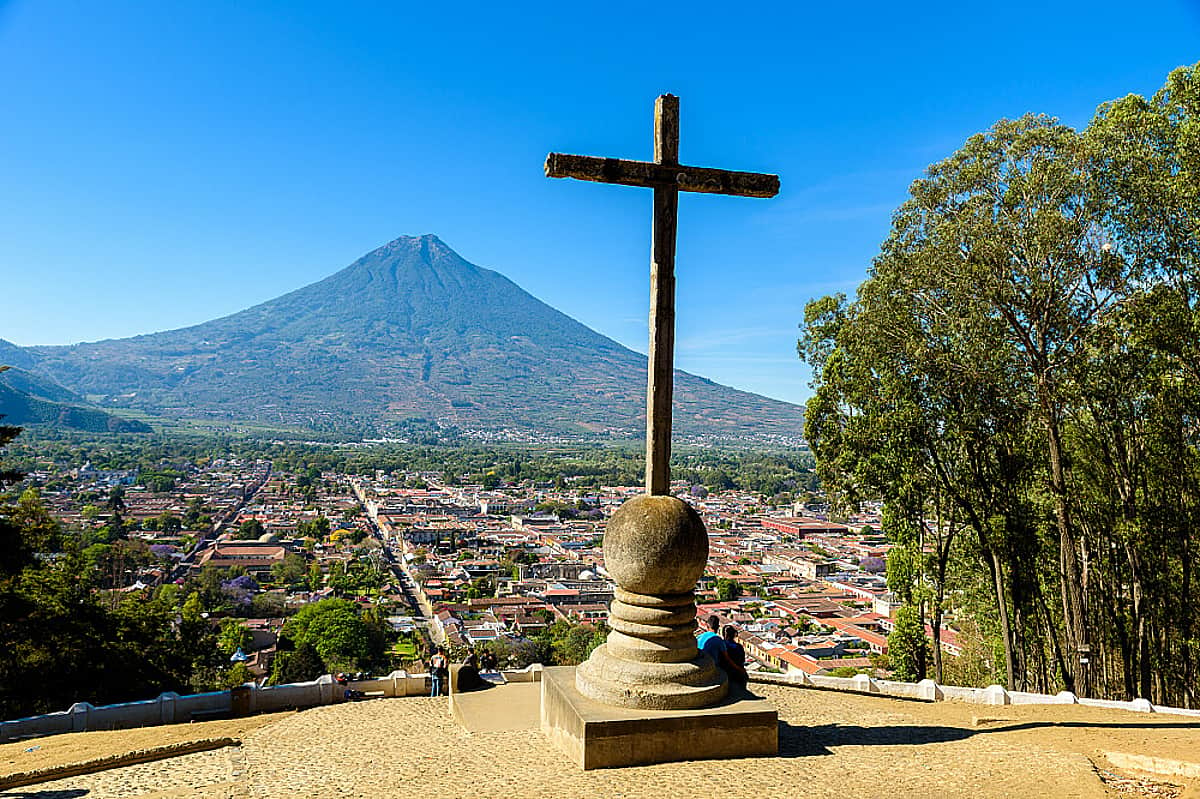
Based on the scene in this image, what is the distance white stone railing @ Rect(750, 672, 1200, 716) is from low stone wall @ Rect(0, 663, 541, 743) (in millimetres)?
3361

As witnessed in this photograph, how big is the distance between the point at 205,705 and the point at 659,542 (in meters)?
5.33

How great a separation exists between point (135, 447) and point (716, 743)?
159675 mm

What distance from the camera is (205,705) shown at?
857 centimetres

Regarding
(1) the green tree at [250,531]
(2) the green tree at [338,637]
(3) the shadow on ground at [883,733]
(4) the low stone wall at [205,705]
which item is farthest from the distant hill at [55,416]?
(3) the shadow on ground at [883,733]

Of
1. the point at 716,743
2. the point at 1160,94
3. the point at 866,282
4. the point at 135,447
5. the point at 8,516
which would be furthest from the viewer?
the point at 135,447

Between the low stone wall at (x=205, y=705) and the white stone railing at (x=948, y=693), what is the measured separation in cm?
336

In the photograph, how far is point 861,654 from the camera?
29.9m

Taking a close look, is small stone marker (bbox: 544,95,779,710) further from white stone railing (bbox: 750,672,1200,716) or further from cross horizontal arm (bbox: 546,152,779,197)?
white stone railing (bbox: 750,672,1200,716)

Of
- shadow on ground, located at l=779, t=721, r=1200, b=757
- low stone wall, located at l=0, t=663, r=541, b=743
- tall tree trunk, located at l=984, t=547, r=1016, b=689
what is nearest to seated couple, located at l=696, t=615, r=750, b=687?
shadow on ground, located at l=779, t=721, r=1200, b=757

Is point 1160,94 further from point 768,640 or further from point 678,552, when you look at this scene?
point 768,640

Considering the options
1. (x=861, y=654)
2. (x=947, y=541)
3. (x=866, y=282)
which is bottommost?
(x=861, y=654)

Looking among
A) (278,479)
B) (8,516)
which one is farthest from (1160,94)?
(278,479)

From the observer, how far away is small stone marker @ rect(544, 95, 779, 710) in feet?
21.2

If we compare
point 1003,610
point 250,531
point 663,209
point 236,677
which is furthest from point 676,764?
point 250,531
